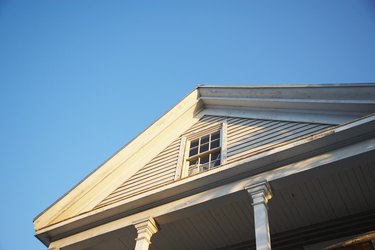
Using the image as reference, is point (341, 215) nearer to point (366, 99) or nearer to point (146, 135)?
point (366, 99)

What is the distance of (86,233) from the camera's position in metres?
8.08

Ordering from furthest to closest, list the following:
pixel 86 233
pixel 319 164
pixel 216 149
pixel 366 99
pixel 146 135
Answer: pixel 146 135, pixel 216 149, pixel 86 233, pixel 366 99, pixel 319 164

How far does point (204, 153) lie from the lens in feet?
29.4

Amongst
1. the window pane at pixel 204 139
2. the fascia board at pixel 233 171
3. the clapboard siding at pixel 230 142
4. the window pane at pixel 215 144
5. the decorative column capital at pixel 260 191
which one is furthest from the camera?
the window pane at pixel 204 139

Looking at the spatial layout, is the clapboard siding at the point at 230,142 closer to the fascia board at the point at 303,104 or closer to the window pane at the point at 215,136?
the window pane at the point at 215,136

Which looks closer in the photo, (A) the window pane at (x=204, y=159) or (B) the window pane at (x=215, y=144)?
(A) the window pane at (x=204, y=159)

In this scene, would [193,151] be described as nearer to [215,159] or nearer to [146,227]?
[215,159]

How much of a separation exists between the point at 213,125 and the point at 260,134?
1.92m

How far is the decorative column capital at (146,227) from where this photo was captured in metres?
7.24

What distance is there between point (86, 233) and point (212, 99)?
4.56 meters

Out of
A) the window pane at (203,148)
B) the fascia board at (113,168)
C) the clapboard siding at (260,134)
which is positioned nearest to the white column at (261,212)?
the clapboard siding at (260,134)

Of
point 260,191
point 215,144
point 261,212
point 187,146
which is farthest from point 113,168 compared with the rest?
point 261,212

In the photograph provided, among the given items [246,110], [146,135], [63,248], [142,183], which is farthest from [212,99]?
[63,248]

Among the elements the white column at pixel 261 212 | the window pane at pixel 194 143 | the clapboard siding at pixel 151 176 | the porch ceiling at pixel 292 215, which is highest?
the window pane at pixel 194 143
